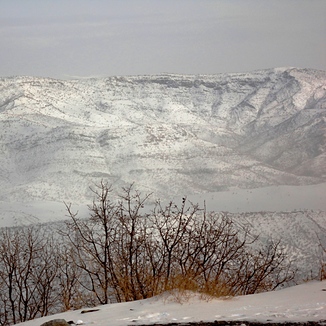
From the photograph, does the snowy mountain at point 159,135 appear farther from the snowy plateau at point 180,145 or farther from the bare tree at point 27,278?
the bare tree at point 27,278

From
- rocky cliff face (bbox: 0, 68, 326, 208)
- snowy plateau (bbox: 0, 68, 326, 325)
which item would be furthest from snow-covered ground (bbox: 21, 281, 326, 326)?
rocky cliff face (bbox: 0, 68, 326, 208)

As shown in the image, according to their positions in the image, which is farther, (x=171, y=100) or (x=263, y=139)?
(x=171, y=100)

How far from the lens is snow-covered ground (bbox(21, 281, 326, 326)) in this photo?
637cm

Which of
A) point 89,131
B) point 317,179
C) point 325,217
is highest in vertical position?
point 89,131

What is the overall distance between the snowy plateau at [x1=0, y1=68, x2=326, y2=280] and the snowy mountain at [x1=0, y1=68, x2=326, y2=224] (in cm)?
15

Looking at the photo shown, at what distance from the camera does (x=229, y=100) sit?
3356 inches

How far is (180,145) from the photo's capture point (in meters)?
70.1

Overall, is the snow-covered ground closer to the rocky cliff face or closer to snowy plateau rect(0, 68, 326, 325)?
snowy plateau rect(0, 68, 326, 325)

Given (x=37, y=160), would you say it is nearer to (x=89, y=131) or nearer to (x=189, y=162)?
(x=89, y=131)

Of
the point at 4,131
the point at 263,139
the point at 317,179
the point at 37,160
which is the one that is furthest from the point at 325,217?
the point at 4,131

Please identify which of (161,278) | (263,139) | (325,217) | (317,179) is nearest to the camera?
(161,278)

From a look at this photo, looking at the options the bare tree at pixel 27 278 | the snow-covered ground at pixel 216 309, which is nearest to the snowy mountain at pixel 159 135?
the bare tree at pixel 27 278

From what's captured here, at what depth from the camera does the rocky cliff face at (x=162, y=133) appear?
58969 millimetres

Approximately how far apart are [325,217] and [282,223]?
9.78 ft
